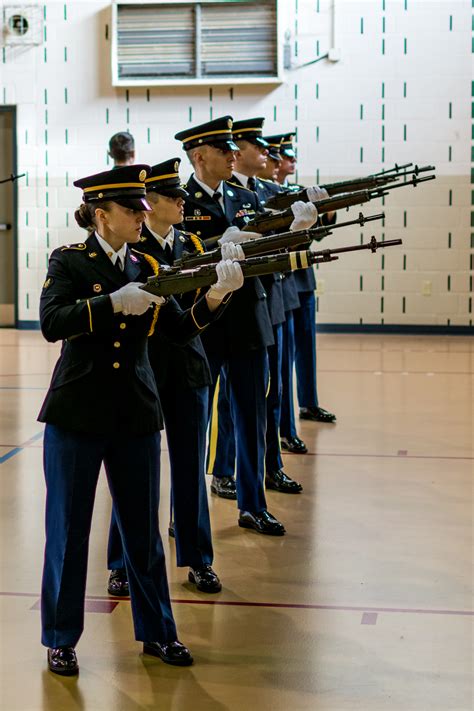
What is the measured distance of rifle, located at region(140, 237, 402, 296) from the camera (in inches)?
121

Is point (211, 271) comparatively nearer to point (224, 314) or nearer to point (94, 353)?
point (94, 353)

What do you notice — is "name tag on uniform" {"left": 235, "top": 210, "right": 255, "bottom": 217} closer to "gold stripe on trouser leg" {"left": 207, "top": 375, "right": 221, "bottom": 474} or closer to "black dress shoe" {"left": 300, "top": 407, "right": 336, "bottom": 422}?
"gold stripe on trouser leg" {"left": 207, "top": 375, "right": 221, "bottom": 474}

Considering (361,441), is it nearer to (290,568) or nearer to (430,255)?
(290,568)

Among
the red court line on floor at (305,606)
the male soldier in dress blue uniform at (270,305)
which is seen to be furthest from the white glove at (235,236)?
the red court line on floor at (305,606)

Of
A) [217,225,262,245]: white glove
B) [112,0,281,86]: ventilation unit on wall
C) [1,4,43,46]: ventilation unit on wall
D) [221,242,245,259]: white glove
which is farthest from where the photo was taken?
[1,4,43,46]: ventilation unit on wall

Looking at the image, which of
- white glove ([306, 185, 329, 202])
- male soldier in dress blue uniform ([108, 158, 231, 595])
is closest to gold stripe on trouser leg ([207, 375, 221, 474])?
white glove ([306, 185, 329, 202])

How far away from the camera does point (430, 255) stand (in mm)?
11570

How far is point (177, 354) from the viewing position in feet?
12.4

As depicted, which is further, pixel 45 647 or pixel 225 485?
pixel 225 485

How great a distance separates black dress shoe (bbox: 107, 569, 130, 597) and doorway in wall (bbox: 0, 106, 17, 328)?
8.71m

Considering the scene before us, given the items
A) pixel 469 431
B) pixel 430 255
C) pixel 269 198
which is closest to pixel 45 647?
pixel 269 198

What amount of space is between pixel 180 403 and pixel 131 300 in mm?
912

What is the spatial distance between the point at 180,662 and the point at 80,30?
9.67 m

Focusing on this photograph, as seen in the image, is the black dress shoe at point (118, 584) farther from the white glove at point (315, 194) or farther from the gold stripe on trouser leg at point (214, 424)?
the white glove at point (315, 194)
